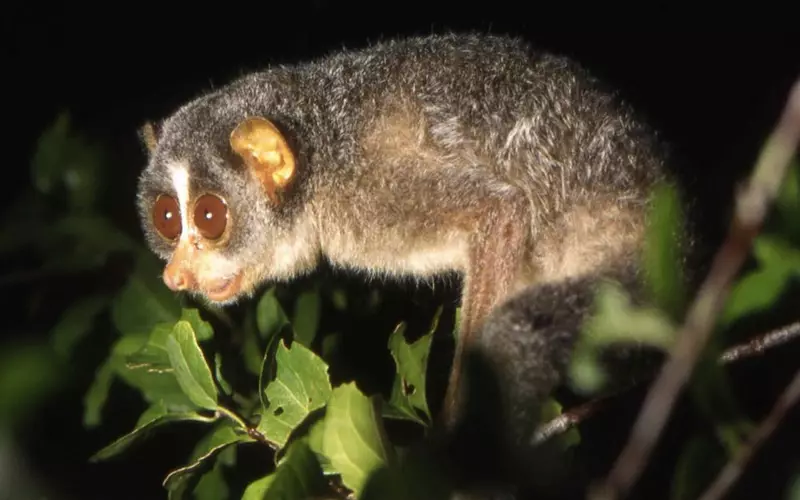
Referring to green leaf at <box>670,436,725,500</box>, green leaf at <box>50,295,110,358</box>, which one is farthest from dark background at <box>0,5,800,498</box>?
green leaf at <box>670,436,725,500</box>

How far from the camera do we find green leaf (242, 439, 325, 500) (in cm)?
186

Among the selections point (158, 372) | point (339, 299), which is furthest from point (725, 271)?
point (339, 299)

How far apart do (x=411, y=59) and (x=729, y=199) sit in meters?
1.16

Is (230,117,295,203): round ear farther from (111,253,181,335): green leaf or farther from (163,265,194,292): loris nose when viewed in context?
(111,253,181,335): green leaf

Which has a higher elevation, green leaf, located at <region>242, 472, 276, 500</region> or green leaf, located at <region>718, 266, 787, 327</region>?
green leaf, located at <region>718, 266, 787, 327</region>

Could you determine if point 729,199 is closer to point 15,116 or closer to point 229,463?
point 229,463

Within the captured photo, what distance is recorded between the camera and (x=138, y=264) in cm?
327

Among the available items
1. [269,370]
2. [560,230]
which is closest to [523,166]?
[560,230]

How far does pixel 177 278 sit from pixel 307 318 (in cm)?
42

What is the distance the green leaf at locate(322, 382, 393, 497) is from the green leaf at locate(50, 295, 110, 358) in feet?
4.79

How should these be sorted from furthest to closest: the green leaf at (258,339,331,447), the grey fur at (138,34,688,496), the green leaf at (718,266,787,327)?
the grey fur at (138,34,688,496), the green leaf at (258,339,331,447), the green leaf at (718,266,787,327)

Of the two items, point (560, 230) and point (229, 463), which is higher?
point (560, 230)

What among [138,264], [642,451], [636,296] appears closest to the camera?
[642,451]

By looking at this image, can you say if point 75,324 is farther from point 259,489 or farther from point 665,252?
point 665,252
